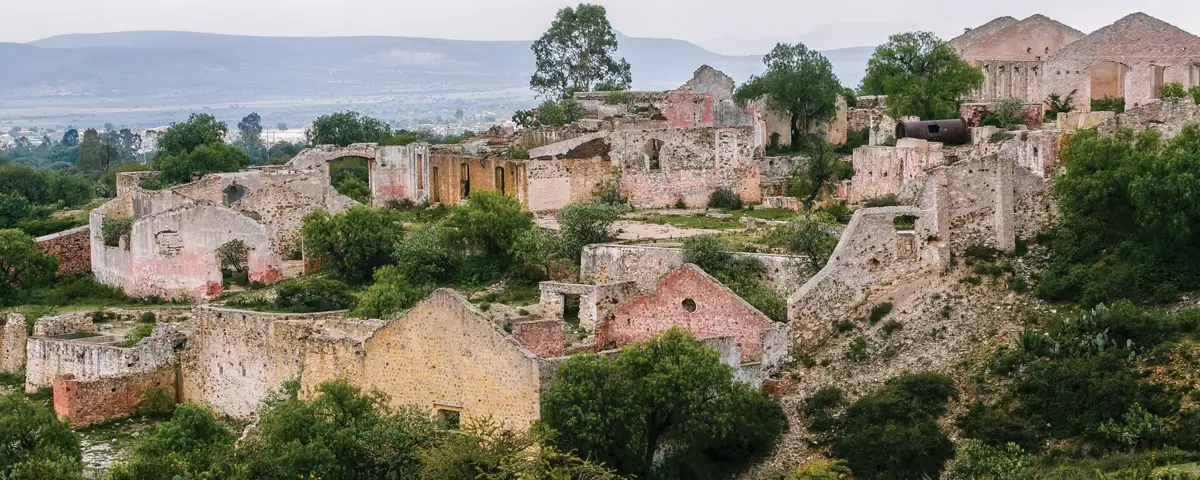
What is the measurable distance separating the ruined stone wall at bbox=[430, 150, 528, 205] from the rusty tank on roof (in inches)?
369

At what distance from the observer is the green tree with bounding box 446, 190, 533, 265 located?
37.8 m

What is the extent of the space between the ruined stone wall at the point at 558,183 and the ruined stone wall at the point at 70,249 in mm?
A: 11186

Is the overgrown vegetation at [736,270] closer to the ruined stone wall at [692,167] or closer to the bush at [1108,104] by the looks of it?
the ruined stone wall at [692,167]

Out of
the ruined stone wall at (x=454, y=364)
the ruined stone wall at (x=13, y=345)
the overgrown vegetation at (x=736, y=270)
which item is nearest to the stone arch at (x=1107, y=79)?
the overgrown vegetation at (x=736, y=270)

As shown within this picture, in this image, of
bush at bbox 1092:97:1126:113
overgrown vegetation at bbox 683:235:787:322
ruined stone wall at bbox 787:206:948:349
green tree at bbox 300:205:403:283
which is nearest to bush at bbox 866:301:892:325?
ruined stone wall at bbox 787:206:948:349

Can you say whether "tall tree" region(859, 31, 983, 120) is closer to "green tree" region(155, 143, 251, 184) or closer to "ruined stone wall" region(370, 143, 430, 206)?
"ruined stone wall" region(370, 143, 430, 206)

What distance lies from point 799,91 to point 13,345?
70.6ft

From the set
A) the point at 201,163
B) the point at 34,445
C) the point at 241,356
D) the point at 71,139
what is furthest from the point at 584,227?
the point at 71,139

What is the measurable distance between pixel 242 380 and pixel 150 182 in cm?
1972

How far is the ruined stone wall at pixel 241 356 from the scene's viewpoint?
31.8 m

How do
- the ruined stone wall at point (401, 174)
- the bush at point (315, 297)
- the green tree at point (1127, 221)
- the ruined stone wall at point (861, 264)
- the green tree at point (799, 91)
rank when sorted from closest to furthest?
1. the green tree at point (1127, 221)
2. the ruined stone wall at point (861, 264)
3. the bush at point (315, 297)
4. the ruined stone wall at point (401, 174)
5. the green tree at point (799, 91)

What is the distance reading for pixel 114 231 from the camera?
43.2 meters

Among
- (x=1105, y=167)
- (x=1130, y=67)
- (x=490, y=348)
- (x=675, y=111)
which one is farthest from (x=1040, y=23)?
(x=490, y=348)

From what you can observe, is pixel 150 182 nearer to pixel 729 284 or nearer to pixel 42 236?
pixel 42 236
